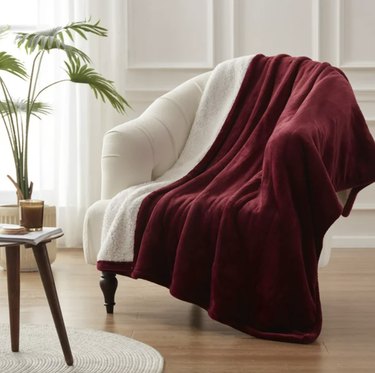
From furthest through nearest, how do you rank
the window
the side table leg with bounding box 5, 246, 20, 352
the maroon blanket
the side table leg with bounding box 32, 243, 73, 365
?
1. the window
2. the maroon blanket
3. the side table leg with bounding box 5, 246, 20, 352
4. the side table leg with bounding box 32, 243, 73, 365

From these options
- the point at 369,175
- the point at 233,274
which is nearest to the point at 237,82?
the point at 369,175

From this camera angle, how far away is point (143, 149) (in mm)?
3232

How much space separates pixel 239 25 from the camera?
4.64 meters

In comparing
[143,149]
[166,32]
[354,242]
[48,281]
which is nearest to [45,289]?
[48,281]

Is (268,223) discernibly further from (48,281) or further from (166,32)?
(166,32)

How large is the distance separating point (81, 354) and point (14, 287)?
0.86 feet

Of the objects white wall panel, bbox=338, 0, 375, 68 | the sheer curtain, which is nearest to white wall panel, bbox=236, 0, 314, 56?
white wall panel, bbox=338, 0, 375, 68

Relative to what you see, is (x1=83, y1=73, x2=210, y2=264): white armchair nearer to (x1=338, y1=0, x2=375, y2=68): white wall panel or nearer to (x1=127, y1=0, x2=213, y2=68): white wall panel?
(x1=127, y1=0, x2=213, y2=68): white wall panel

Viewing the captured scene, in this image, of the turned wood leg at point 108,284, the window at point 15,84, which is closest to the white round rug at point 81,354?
the turned wood leg at point 108,284

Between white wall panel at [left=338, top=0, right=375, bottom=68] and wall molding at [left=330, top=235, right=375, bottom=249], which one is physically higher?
white wall panel at [left=338, top=0, right=375, bottom=68]

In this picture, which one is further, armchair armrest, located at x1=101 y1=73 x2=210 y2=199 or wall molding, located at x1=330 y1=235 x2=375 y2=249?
wall molding, located at x1=330 y1=235 x2=375 y2=249

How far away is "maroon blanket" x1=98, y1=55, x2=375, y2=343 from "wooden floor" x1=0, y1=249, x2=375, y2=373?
0.32ft

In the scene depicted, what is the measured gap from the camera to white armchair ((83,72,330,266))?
3.00m

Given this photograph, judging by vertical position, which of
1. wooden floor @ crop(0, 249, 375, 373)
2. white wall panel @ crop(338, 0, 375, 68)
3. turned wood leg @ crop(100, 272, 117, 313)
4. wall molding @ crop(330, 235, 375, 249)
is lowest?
wall molding @ crop(330, 235, 375, 249)
